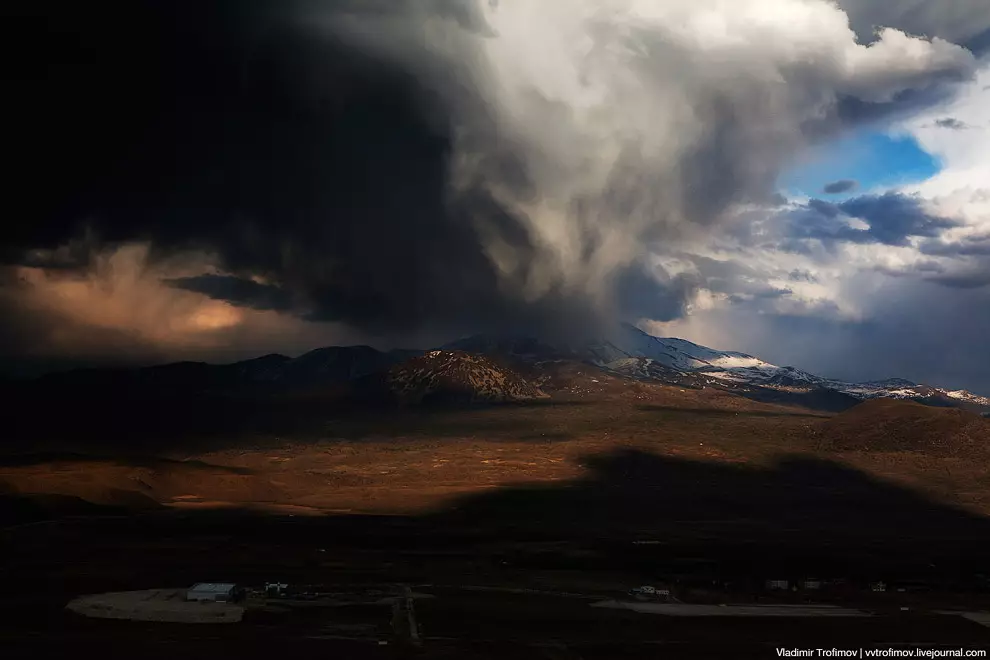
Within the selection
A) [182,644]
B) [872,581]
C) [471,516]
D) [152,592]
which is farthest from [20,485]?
[872,581]

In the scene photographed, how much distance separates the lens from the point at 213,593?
91625mm

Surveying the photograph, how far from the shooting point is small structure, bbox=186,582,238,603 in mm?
91000

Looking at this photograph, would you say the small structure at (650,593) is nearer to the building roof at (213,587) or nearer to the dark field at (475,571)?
the dark field at (475,571)

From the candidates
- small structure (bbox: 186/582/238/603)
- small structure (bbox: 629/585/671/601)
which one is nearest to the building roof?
small structure (bbox: 186/582/238/603)

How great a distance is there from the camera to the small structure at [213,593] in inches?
3583

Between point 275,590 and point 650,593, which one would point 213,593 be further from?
point 650,593

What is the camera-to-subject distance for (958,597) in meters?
110

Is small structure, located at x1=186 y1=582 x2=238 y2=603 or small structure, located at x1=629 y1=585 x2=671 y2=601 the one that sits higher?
small structure, located at x1=186 y1=582 x2=238 y2=603

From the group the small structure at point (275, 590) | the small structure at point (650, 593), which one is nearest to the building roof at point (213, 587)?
the small structure at point (275, 590)

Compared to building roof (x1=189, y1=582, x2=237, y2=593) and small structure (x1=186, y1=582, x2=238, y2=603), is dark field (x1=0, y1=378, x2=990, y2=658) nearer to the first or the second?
small structure (x1=186, y1=582, x2=238, y2=603)

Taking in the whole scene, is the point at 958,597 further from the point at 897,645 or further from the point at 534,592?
the point at 534,592

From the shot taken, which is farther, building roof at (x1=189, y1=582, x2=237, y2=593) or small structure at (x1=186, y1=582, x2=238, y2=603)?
building roof at (x1=189, y1=582, x2=237, y2=593)

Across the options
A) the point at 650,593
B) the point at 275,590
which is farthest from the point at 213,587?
the point at 650,593

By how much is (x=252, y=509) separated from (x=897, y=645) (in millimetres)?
144352
